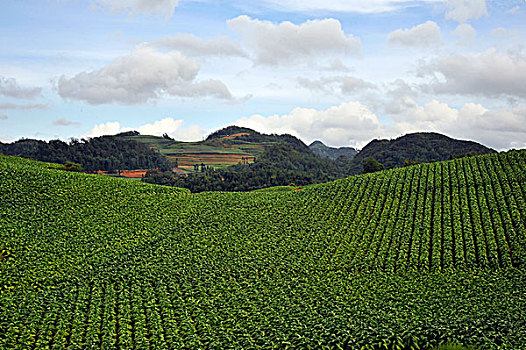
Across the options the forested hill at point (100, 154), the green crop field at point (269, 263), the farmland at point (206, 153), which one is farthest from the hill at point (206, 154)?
the green crop field at point (269, 263)

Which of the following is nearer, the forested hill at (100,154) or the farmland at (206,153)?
the forested hill at (100,154)

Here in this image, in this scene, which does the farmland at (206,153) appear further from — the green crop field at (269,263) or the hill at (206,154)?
the green crop field at (269,263)

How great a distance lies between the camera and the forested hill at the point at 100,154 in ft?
408

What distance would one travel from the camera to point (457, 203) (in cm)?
3438

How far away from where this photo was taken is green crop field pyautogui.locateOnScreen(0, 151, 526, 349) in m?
15.4

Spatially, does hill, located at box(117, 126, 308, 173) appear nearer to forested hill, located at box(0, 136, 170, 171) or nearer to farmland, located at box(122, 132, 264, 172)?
farmland, located at box(122, 132, 264, 172)

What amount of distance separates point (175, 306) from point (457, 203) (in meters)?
26.2

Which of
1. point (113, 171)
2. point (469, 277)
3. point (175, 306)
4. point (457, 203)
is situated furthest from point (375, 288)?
point (113, 171)

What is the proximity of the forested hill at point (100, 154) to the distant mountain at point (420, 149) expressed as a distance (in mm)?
80823

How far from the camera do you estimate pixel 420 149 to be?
166625mm

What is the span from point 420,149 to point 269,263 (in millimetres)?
155873

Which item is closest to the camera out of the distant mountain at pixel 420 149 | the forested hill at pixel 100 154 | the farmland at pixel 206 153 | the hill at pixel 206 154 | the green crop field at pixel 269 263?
the green crop field at pixel 269 263

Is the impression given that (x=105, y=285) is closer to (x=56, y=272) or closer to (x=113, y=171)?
(x=56, y=272)

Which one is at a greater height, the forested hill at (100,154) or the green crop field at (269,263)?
the forested hill at (100,154)
